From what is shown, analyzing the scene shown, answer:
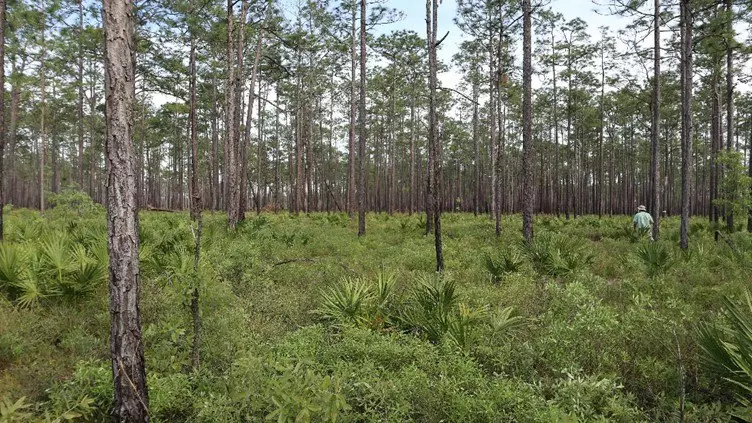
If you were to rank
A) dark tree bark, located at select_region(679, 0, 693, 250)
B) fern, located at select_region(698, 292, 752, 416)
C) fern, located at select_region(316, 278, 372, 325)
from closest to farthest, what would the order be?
fern, located at select_region(698, 292, 752, 416)
fern, located at select_region(316, 278, 372, 325)
dark tree bark, located at select_region(679, 0, 693, 250)

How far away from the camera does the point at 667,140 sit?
38875 millimetres

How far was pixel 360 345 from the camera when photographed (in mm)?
4809

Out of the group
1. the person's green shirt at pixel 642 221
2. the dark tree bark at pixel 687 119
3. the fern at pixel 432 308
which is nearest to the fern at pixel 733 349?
the fern at pixel 432 308

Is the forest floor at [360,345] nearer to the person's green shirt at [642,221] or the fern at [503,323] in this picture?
the fern at [503,323]

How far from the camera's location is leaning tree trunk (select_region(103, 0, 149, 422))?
3.29 meters

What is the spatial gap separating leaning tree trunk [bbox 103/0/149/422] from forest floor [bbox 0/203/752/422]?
0.52 m

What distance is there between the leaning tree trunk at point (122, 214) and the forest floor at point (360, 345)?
521mm

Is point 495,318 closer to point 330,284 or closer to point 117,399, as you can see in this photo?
point 330,284

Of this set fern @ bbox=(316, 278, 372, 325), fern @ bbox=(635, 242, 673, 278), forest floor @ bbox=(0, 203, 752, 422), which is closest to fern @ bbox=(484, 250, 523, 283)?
forest floor @ bbox=(0, 203, 752, 422)

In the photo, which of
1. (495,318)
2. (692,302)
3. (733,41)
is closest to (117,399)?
(495,318)

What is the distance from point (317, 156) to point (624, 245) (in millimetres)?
40816

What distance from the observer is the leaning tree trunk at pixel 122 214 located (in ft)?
10.8

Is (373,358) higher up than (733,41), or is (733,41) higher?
(733,41)

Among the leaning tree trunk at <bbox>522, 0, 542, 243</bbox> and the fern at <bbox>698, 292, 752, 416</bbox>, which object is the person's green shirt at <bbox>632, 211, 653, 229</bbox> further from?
the fern at <bbox>698, 292, 752, 416</bbox>
